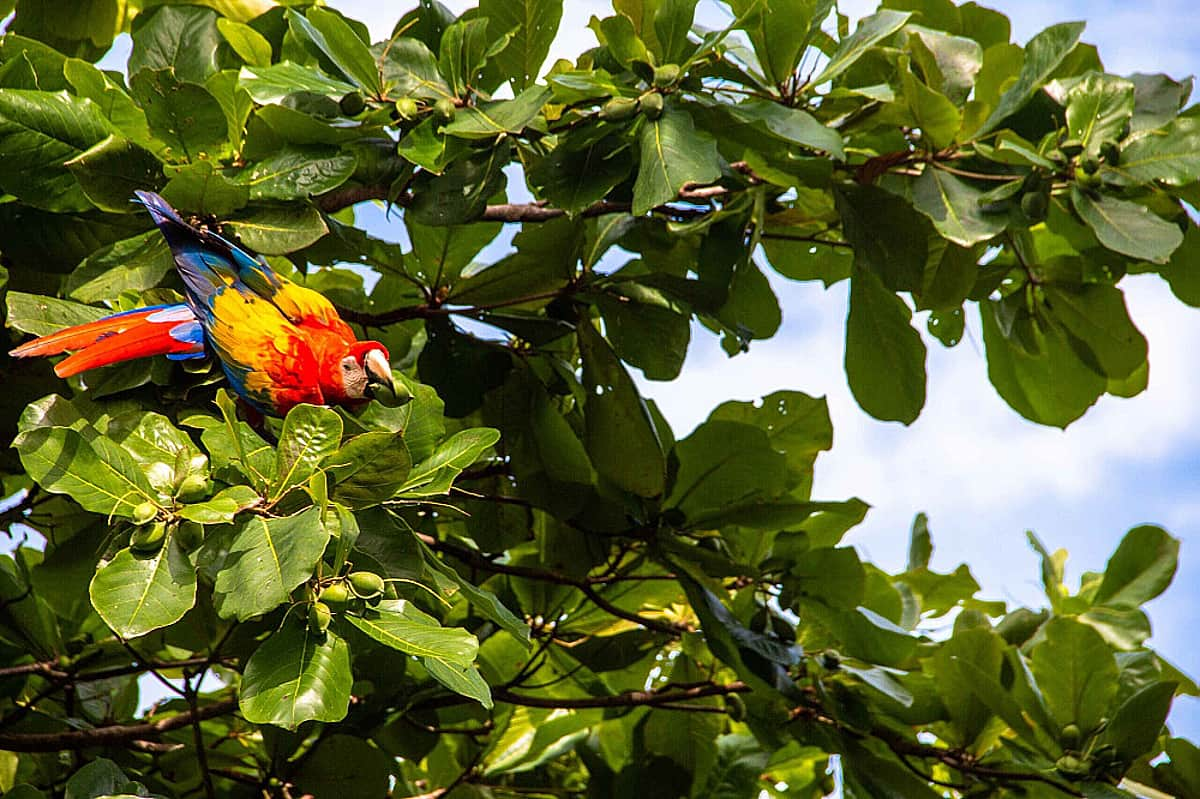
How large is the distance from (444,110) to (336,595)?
0.73m

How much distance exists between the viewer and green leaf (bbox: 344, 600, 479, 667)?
104cm

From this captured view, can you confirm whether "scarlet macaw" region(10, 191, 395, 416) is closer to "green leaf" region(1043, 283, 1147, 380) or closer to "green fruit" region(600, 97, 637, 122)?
"green fruit" region(600, 97, 637, 122)

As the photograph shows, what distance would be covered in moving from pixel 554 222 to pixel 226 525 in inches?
31.6

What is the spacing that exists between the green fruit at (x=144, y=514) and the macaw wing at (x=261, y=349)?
11.1 inches

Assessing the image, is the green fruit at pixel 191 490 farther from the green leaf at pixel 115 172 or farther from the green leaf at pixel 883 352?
the green leaf at pixel 883 352

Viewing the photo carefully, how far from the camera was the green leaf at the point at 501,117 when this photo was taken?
4.81 feet

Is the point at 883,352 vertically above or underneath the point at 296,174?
above

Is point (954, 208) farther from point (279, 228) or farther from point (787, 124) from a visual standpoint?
point (279, 228)

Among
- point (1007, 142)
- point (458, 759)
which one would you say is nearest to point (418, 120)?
point (1007, 142)

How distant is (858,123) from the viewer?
5.66 feet

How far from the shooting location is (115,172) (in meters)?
1.47

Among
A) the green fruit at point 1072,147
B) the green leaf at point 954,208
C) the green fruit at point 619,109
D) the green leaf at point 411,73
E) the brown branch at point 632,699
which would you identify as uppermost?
the green fruit at point 1072,147

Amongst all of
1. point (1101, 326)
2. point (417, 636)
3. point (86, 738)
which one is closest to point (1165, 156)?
point (1101, 326)

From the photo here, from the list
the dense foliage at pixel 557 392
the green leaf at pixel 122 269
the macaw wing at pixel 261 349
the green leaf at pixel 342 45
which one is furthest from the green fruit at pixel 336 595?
the green leaf at pixel 342 45
